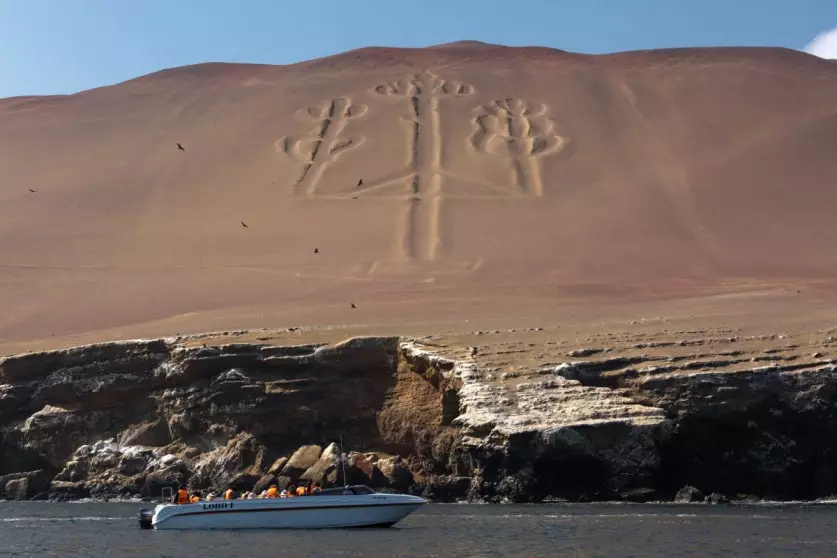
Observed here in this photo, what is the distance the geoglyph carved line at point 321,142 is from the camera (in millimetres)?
73688

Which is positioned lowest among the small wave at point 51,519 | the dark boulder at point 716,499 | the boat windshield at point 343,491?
the small wave at point 51,519

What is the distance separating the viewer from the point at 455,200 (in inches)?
2712

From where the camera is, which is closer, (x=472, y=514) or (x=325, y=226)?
(x=472, y=514)

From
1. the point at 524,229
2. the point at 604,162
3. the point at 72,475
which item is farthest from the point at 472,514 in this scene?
the point at 604,162

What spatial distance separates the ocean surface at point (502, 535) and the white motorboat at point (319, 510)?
53 centimetres

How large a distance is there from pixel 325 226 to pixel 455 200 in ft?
23.8

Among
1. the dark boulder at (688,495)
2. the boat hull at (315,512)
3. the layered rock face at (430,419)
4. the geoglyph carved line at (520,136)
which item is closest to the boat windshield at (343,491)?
the boat hull at (315,512)

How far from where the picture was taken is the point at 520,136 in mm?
77812

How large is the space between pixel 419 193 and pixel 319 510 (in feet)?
131

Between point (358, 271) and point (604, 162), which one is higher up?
point (604, 162)

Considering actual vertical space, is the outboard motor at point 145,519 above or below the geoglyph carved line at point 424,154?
below

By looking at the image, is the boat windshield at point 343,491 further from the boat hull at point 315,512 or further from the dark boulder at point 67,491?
the dark boulder at point 67,491

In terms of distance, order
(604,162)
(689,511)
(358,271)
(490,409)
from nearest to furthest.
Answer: (689,511)
(490,409)
(358,271)
(604,162)

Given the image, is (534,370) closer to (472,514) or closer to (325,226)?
(472,514)
